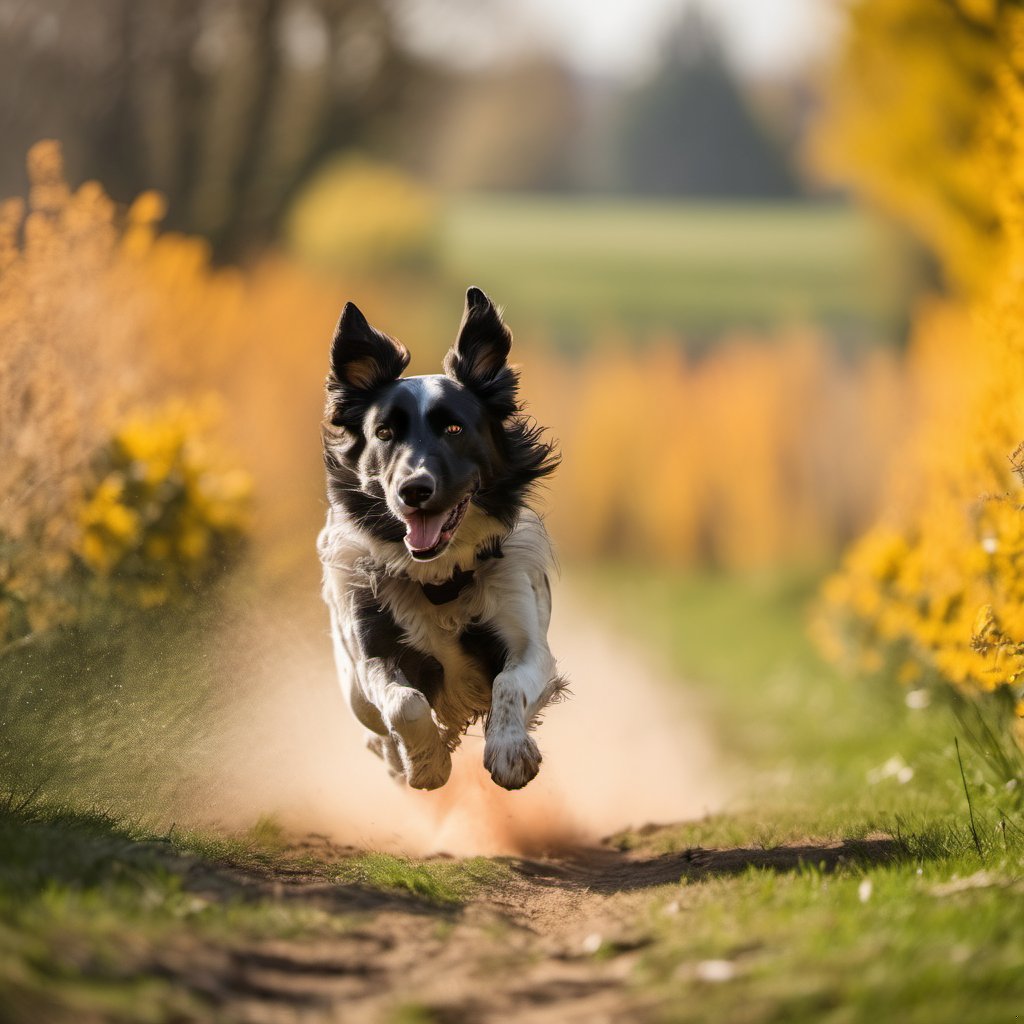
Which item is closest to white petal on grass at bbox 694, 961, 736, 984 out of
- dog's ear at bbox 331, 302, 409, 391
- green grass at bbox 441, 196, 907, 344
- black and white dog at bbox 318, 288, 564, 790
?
black and white dog at bbox 318, 288, 564, 790

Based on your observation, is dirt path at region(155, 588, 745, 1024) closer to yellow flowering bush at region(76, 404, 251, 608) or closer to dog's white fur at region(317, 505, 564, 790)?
dog's white fur at region(317, 505, 564, 790)

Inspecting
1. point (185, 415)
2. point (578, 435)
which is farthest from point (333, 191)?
point (185, 415)

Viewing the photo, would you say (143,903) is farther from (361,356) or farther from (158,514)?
(158,514)

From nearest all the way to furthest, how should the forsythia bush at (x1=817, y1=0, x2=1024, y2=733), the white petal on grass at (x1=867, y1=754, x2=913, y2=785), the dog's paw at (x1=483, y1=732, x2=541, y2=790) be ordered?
the dog's paw at (x1=483, y1=732, x2=541, y2=790) → the forsythia bush at (x1=817, y1=0, x2=1024, y2=733) → the white petal on grass at (x1=867, y1=754, x2=913, y2=785)

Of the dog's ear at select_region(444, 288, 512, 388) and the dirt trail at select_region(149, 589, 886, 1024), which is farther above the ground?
the dog's ear at select_region(444, 288, 512, 388)

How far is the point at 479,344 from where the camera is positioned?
5.92 m

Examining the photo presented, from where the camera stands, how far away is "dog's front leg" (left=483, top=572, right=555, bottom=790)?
16.5 feet

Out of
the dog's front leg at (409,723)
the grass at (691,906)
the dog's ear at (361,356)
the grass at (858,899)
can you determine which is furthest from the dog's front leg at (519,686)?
the dog's ear at (361,356)

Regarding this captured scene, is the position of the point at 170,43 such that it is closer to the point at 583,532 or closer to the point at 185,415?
the point at 583,532

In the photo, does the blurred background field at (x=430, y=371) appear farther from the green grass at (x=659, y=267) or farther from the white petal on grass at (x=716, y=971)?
the green grass at (x=659, y=267)

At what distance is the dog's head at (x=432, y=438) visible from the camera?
213 inches

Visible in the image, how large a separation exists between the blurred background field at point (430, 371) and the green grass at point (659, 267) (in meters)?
12.4

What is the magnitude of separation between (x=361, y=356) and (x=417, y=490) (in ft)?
2.86

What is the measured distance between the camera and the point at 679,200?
71.6 metres
